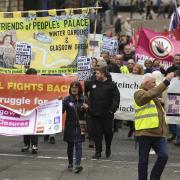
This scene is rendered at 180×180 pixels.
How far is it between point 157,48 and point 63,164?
21.5ft

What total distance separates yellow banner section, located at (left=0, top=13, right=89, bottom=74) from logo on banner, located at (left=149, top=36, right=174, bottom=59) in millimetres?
2785

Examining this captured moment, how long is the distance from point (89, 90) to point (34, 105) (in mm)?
1065

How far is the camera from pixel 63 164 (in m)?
11.7

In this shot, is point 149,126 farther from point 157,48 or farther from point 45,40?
point 157,48

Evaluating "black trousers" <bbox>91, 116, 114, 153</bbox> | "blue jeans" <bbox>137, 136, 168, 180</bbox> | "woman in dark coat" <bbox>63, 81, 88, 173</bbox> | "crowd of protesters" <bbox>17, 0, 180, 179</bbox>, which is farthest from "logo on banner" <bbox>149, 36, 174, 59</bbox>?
"blue jeans" <bbox>137, 136, 168, 180</bbox>

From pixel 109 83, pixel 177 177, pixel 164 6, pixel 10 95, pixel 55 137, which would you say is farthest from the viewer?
pixel 164 6

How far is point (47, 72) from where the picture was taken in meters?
15.0

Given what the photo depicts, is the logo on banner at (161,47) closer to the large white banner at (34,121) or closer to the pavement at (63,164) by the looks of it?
the pavement at (63,164)

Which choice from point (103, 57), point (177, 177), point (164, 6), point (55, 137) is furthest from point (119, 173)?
point (164, 6)

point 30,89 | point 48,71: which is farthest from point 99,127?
point 48,71

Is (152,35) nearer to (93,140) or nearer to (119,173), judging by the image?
(93,140)

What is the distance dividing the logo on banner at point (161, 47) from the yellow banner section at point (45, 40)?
2.78 meters

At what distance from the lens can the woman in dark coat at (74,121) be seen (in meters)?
11.0

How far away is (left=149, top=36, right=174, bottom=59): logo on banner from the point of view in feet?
57.1
